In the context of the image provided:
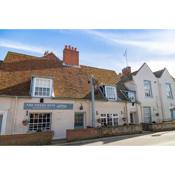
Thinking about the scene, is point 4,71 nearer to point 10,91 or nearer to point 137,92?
point 10,91

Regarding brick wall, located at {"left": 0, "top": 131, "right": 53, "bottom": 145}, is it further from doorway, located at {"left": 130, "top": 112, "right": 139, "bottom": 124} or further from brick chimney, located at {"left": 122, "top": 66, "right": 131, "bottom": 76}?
brick chimney, located at {"left": 122, "top": 66, "right": 131, "bottom": 76}

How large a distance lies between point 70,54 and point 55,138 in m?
9.52

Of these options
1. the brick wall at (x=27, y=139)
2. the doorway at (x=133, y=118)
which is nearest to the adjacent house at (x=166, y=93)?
the doorway at (x=133, y=118)

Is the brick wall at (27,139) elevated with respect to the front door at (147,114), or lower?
lower

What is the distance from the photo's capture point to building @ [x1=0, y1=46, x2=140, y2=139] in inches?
459

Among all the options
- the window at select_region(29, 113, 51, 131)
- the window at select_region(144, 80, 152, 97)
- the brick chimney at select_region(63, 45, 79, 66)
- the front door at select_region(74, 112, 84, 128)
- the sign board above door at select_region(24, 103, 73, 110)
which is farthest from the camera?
the window at select_region(144, 80, 152, 97)

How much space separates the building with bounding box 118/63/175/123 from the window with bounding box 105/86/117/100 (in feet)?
11.6

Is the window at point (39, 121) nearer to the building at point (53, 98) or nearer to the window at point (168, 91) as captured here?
the building at point (53, 98)

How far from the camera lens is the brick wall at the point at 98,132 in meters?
11.5

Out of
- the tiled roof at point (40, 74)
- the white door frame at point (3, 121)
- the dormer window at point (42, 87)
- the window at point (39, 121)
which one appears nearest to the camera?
the white door frame at point (3, 121)

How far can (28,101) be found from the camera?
1217cm

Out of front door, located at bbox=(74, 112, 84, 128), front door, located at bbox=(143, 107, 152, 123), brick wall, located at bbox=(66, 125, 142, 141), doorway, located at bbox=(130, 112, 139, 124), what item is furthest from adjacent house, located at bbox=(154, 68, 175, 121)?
front door, located at bbox=(74, 112, 84, 128)

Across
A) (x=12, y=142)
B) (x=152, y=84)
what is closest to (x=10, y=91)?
(x=12, y=142)

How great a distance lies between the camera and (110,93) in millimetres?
16609
